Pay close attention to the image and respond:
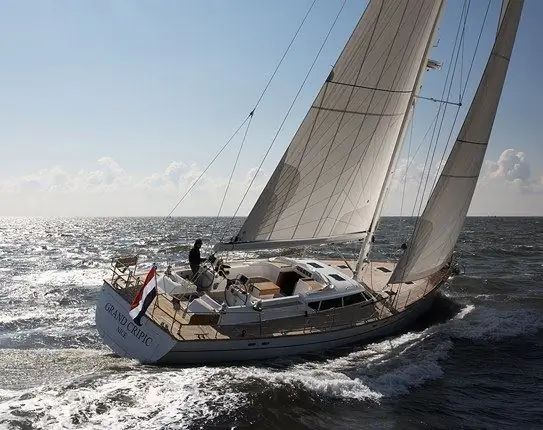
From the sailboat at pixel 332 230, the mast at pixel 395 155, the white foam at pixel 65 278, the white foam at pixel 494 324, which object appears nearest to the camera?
the sailboat at pixel 332 230

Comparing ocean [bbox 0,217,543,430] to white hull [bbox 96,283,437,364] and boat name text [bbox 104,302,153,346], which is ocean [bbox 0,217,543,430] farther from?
boat name text [bbox 104,302,153,346]

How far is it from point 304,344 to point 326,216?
4.27 m

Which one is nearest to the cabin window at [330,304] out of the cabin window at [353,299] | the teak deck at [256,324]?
the teak deck at [256,324]

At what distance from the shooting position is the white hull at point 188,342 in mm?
12070

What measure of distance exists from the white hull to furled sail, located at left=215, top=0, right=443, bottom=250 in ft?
9.82

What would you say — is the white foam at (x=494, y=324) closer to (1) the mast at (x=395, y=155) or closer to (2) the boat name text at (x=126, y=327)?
(1) the mast at (x=395, y=155)

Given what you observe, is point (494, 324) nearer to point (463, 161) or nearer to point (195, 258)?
point (463, 161)

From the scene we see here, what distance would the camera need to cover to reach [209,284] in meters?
15.5

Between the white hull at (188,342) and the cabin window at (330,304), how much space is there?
0.83 meters

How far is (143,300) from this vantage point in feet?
39.8

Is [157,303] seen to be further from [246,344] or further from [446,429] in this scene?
[446,429]

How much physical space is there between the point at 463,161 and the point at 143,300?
11010mm

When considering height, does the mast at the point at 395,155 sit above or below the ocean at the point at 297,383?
above

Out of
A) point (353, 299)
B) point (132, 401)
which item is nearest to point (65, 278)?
point (353, 299)
